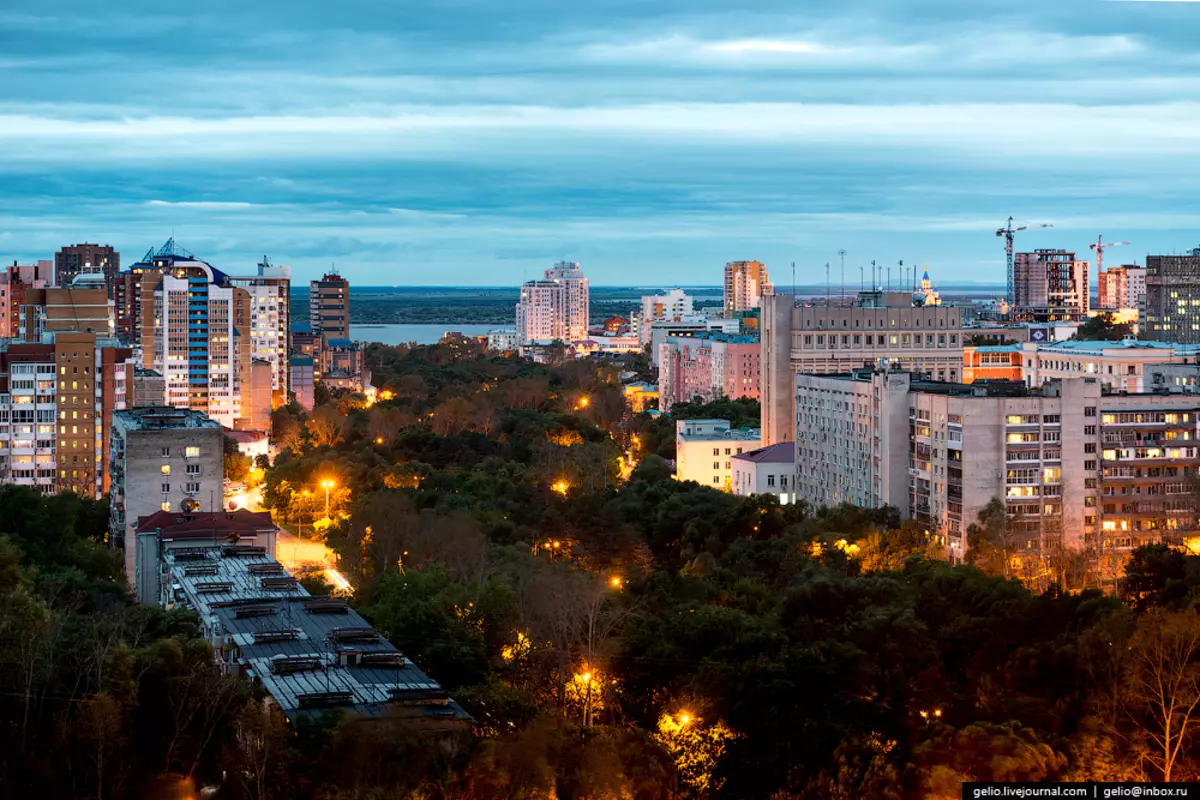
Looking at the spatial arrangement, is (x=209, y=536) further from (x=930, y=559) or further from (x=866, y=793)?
(x=866, y=793)

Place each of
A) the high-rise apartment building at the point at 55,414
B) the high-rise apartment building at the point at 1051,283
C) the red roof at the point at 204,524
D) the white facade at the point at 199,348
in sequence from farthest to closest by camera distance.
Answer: the high-rise apartment building at the point at 1051,283 → the white facade at the point at 199,348 → the high-rise apartment building at the point at 55,414 → the red roof at the point at 204,524

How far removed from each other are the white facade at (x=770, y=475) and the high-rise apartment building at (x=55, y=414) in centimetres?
1272

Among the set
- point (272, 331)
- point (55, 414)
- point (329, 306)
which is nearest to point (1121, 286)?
point (329, 306)

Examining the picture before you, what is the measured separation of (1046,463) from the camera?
87.8 ft

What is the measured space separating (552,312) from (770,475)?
3364 inches

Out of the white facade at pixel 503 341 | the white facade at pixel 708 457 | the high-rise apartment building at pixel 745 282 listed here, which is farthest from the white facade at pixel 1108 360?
the high-rise apartment building at pixel 745 282

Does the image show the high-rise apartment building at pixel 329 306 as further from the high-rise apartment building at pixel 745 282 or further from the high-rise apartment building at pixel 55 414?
the high-rise apartment building at pixel 55 414

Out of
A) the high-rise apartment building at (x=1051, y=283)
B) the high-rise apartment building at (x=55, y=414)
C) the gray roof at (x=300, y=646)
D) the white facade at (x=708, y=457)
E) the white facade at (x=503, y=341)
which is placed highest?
the high-rise apartment building at (x=1051, y=283)

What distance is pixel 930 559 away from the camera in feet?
76.2

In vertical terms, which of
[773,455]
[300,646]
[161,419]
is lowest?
[300,646]

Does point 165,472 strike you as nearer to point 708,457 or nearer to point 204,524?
point 204,524

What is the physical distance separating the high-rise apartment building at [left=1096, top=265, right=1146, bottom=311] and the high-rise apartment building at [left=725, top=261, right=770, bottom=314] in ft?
66.7

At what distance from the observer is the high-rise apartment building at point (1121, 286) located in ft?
335

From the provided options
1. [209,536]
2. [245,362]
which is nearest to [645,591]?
[209,536]
